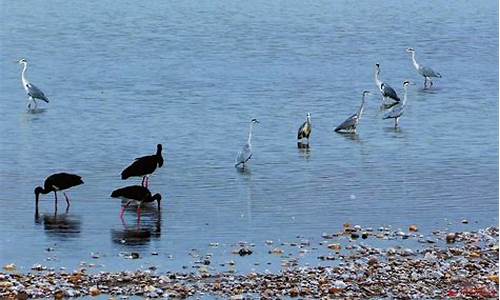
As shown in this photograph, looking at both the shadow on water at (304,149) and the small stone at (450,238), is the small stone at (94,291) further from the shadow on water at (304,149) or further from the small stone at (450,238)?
the shadow on water at (304,149)

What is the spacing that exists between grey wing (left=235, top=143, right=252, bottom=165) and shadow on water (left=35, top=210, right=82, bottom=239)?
140 inches

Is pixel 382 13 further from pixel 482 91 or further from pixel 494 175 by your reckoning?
pixel 494 175

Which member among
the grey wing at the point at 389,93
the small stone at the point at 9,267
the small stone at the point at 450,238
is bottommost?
the small stone at the point at 9,267

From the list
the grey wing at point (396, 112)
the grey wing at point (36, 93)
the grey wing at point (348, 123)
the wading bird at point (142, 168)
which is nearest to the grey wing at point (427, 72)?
the grey wing at point (396, 112)

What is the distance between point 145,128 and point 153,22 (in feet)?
72.6

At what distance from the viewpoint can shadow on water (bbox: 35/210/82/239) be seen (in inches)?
542

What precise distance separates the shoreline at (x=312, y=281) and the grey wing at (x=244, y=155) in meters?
5.31

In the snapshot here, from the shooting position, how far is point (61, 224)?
46.7 ft

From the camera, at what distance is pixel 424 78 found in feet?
96.1

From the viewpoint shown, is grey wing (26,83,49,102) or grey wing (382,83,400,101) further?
grey wing (382,83,400,101)

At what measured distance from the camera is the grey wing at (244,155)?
17812 mm

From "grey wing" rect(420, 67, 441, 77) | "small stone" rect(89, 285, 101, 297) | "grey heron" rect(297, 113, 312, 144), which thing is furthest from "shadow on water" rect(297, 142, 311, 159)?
"grey wing" rect(420, 67, 441, 77)

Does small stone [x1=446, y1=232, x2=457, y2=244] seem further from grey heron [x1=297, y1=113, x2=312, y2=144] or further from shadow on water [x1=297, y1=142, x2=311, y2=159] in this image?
grey heron [x1=297, y1=113, x2=312, y2=144]

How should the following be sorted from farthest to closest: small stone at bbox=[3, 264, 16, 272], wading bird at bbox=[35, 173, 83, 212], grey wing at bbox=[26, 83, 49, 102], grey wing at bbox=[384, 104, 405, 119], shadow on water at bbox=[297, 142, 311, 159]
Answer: grey wing at bbox=[26, 83, 49, 102], grey wing at bbox=[384, 104, 405, 119], shadow on water at bbox=[297, 142, 311, 159], wading bird at bbox=[35, 173, 83, 212], small stone at bbox=[3, 264, 16, 272]
